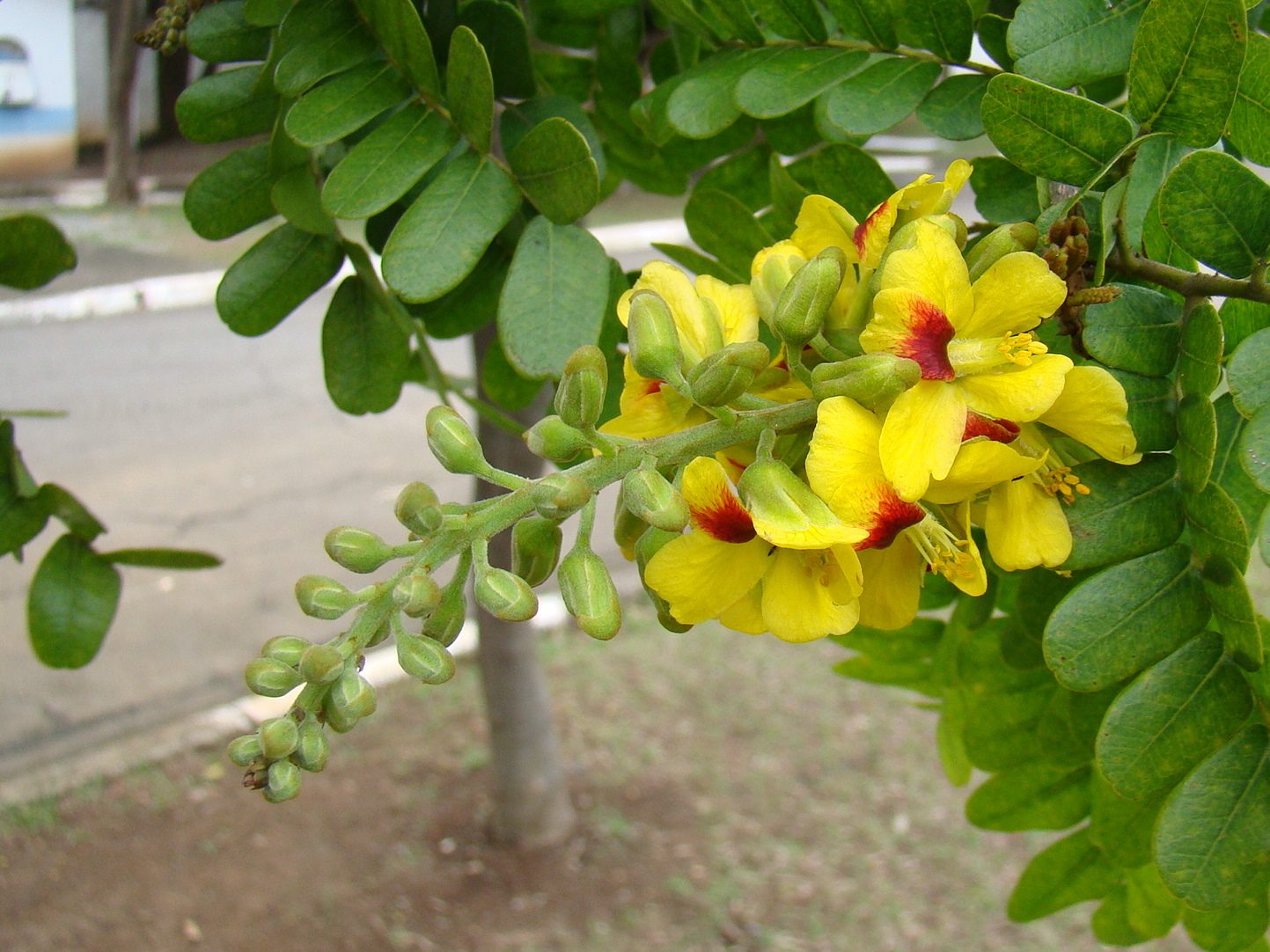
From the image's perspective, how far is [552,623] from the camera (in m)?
4.55

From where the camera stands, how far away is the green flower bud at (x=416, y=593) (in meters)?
0.69

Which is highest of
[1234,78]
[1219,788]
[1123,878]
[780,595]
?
[1234,78]

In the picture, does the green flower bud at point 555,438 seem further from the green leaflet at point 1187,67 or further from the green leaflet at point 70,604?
the green leaflet at point 70,604

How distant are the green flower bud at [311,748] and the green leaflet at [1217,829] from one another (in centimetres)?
60

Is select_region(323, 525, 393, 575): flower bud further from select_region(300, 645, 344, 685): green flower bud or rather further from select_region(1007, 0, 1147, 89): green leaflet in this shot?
select_region(1007, 0, 1147, 89): green leaflet

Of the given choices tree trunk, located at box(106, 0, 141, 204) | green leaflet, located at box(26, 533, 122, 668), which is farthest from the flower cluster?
tree trunk, located at box(106, 0, 141, 204)

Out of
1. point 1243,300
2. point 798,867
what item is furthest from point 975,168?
point 798,867

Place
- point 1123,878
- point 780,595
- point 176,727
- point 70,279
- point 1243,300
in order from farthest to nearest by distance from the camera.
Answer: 1. point 70,279
2. point 176,727
3. point 1123,878
4. point 1243,300
5. point 780,595

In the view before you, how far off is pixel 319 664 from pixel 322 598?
0.17ft

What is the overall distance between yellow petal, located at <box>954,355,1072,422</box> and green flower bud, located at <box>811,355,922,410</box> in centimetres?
5

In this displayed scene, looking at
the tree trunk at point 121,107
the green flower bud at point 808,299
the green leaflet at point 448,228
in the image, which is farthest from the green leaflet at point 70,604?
the tree trunk at point 121,107

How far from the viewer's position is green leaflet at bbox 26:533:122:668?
136cm

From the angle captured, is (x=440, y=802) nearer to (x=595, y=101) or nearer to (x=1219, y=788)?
(x=595, y=101)

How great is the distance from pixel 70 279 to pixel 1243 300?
404 inches
